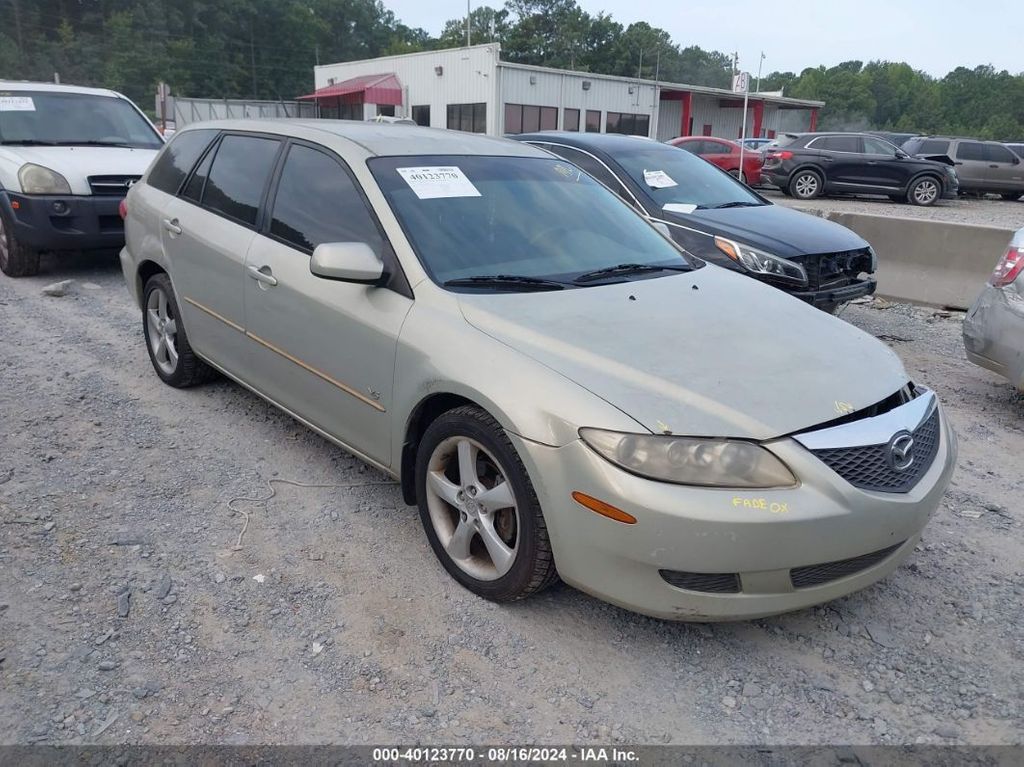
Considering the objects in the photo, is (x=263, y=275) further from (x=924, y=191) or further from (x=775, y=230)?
(x=924, y=191)

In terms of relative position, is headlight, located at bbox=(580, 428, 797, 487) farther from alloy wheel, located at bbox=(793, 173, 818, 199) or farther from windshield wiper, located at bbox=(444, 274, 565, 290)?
alloy wheel, located at bbox=(793, 173, 818, 199)

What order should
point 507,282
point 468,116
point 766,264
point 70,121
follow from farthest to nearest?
point 468,116
point 70,121
point 766,264
point 507,282

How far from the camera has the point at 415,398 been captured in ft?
9.95

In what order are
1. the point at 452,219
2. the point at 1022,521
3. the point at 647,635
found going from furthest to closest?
1. the point at 1022,521
2. the point at 452,219
3. the point at 647,635

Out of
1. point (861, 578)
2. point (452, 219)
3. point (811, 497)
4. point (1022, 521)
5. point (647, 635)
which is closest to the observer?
point (811, 497)

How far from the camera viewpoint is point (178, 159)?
4.95 meters

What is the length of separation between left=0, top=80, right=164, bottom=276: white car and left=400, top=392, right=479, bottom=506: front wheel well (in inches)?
240

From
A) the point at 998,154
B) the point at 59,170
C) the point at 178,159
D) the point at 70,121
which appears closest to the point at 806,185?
the point at 998,154

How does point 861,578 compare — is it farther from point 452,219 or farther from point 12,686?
point 12,686

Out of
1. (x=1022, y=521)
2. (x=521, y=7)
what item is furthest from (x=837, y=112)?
(x=1022, y=521)

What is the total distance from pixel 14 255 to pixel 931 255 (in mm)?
9154

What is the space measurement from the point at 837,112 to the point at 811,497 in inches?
4076

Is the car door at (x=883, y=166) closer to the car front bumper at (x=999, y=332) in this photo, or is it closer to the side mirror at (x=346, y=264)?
the car front bumper at (x=999, y=332)

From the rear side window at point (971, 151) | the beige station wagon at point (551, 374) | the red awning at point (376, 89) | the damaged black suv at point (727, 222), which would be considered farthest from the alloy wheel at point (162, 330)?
the red awning at point (376, 89)
